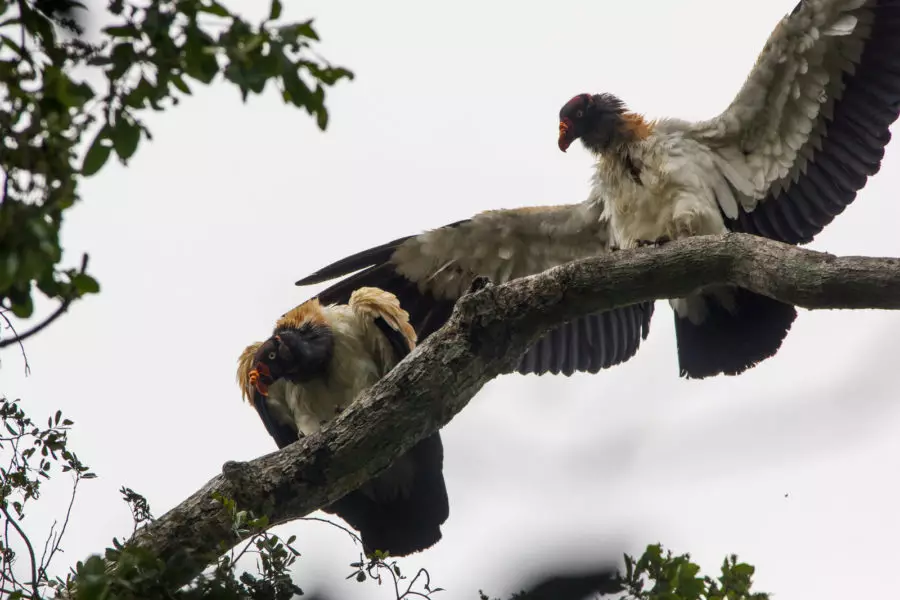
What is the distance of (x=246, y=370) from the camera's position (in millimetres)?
6695

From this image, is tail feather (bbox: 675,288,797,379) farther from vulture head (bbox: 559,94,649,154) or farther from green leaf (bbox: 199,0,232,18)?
green leaf (bbox: 199,0,232,18)

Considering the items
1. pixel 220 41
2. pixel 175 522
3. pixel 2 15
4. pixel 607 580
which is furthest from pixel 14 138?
pixel 175 522

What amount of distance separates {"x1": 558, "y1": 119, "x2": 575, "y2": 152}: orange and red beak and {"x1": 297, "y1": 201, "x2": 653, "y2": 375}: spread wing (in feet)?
1.43

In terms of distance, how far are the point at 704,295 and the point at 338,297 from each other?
8.15 ft

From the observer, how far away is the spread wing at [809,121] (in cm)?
610

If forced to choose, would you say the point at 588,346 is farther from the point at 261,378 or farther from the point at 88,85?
the point at 88,85

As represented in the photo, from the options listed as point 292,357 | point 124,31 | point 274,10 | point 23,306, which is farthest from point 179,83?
point 292,357

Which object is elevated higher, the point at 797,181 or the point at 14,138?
the point at 797,181

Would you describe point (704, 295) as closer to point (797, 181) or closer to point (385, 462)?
point (797, 181)

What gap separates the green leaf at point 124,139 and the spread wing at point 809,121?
4.86 meters

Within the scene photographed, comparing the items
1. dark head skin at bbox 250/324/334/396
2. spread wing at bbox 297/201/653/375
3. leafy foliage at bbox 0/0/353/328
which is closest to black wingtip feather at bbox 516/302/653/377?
spread wing at bbox 297/201/653/375

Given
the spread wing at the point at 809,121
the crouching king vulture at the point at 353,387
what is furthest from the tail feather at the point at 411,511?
the spread wing at the point at 809,121

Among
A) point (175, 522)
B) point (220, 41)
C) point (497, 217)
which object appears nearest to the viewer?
point (220, 41)

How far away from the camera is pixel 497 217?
7.16m
